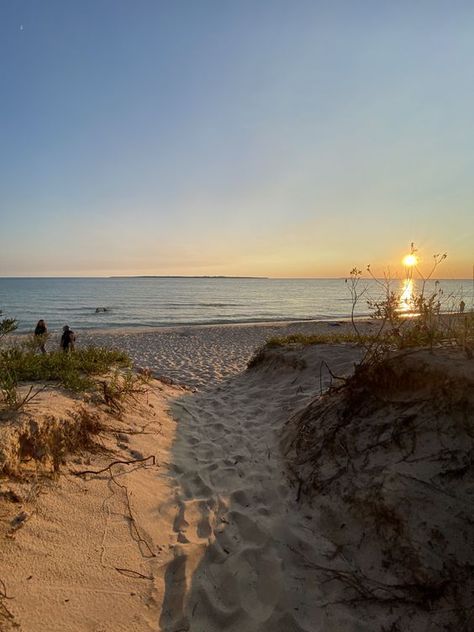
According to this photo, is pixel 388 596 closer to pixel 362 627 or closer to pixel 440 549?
pixel 362 627

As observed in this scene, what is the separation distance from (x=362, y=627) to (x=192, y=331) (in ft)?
73.3

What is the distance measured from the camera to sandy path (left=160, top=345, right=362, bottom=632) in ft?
8.02

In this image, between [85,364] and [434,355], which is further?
[85,364]

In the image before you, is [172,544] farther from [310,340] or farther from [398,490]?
[310,340]

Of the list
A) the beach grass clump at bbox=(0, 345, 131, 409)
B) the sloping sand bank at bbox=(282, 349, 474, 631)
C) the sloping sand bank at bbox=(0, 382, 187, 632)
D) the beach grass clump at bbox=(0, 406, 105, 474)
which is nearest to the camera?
the sloping sand bank at bbox=(0, 382, 187, 632)

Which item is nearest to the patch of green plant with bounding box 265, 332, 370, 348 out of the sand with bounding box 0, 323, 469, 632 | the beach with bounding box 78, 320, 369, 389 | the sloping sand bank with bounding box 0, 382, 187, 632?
the beach with bounding box 78, 320, 369, 389

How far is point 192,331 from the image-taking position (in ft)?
79.8

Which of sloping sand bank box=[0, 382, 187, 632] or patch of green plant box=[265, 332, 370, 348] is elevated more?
patch of green plant box=[265, 332, 370, 348]

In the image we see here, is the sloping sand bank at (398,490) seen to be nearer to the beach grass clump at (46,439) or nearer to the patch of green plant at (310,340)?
the beach grass clump at (46,439)

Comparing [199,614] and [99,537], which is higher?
[99,537]

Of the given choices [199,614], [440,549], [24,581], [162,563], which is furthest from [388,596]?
[24,581]

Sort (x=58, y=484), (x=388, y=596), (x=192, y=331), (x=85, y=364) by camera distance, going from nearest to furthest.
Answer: (x=388, y=596) → (x=58, y=484) → (x=85, y=364) → (x=192, y=331)

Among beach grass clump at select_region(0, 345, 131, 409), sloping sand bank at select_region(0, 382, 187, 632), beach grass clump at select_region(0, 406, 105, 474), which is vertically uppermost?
beach grass clump at select_region(0, 345, 131, 409)

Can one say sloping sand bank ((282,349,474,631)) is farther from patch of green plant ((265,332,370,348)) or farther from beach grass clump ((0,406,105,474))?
patch of green plant ((265,332,370,348))
